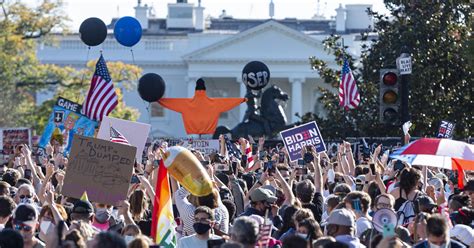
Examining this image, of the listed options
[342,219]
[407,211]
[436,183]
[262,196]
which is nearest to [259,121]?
[436,183]

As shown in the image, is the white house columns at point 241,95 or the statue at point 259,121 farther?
the white house columns at point 241,95

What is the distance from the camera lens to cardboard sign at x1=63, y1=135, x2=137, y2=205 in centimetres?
1231

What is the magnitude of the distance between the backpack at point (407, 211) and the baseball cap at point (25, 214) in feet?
12.1

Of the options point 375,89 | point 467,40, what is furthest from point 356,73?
point 467,40

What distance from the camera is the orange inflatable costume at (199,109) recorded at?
27.0m

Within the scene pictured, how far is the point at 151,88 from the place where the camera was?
91.1ft

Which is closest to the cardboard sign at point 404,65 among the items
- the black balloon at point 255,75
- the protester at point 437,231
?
the protester at point 437,231

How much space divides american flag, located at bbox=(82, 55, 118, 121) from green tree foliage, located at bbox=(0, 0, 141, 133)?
3362 cm

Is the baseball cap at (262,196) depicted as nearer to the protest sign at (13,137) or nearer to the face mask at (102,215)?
the face mask at (102,215)

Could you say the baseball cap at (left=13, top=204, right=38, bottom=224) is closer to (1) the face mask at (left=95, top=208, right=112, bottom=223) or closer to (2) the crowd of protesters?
(2) the crowd of protesters

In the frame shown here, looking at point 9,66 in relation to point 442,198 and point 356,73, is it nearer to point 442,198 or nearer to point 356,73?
point 356,73

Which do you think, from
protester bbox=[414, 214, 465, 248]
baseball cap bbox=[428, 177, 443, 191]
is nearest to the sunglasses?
protester bbox=[414, 214, 465, 248]

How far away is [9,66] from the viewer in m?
62.2

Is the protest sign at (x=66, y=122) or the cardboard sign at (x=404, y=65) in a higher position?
the cardboard sign at (x=404, y=65)
